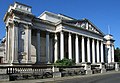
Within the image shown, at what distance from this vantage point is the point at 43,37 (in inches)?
1858

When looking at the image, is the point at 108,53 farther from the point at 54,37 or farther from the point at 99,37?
the point at 54,37

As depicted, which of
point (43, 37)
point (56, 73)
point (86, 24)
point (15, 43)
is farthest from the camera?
point (86, 24)

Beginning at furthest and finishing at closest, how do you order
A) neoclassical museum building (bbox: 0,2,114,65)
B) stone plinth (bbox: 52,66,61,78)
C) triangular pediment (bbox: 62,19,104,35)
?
triangular pediment (bbox: 62,19,104,35) < neoclassical museum building (bbox: 0,2,114,65) < stone plinth (bbox: 52,66,61,78)

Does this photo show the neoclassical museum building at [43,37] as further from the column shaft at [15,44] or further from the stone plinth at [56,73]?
the stone plinth at [56,73]

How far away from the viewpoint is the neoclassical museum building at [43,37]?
3703 cm

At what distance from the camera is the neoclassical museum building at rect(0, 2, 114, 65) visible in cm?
3703

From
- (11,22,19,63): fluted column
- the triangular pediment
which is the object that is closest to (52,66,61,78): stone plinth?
(11,22,19,63): fluted column

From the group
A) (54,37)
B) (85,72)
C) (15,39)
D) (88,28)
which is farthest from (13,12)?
(88,28)

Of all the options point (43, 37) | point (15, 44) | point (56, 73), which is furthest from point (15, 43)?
point (56, 73)

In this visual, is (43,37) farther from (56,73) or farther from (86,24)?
(56,73)

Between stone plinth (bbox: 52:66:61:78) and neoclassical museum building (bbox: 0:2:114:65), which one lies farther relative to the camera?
neoclassical museum building (bbox: 0:2:114:65)

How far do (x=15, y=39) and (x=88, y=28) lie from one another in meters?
24.5

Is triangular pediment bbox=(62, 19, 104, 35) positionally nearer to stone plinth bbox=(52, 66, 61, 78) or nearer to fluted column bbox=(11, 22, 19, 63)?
fluted column bbox=(11, 22, 19, 63)

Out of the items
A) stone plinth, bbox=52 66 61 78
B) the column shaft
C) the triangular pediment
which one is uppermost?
the triangular pediment
